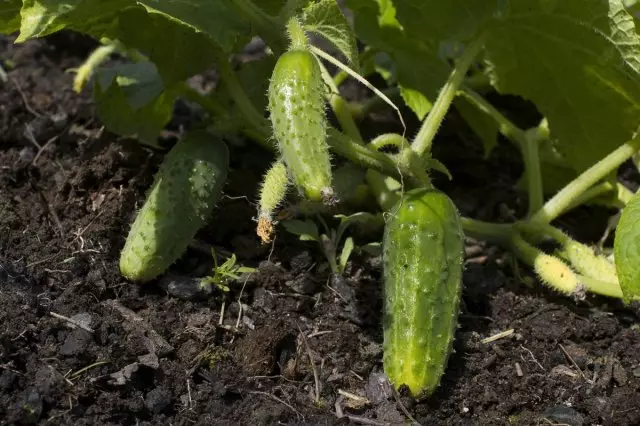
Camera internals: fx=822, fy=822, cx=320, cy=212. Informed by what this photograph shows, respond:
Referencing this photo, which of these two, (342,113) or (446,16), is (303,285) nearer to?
(342,113)

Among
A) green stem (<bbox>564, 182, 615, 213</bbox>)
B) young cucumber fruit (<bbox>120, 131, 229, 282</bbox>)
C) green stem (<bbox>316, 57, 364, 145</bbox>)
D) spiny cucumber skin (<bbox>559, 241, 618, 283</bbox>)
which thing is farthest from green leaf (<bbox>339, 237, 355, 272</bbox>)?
green stem (<bbox>564, 182, 615, 213</bbox>)

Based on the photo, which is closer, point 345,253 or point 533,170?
point 345,253

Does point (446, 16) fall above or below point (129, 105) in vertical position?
above

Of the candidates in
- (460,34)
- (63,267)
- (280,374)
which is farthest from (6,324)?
(460,34)

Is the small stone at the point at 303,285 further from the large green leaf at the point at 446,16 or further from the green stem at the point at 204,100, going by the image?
the large green leaf at the point at 446,16

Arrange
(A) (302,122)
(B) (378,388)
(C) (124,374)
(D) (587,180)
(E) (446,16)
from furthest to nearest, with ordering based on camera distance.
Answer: (D) (587,180) < (E) (446,16) < (B) (378,388) < (C) (124,374) < (A) (302,122)

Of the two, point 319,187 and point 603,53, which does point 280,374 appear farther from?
point 603,53

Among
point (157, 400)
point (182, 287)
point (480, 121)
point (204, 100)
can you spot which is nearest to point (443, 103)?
point (480, 121)
